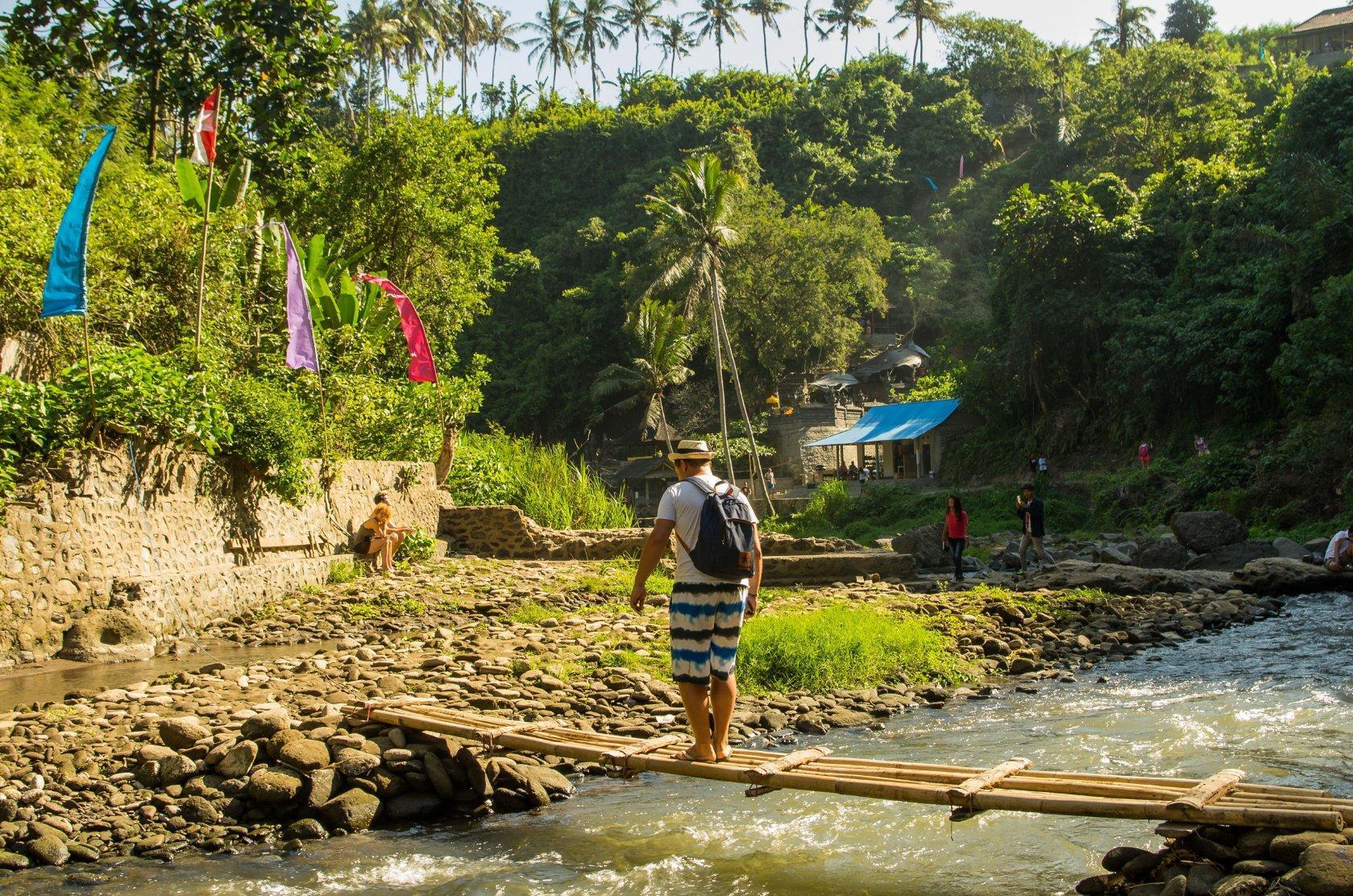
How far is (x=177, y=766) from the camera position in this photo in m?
6.61

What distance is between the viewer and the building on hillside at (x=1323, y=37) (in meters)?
58.5

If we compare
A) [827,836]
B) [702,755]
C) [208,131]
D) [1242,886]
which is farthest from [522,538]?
[1242,886]

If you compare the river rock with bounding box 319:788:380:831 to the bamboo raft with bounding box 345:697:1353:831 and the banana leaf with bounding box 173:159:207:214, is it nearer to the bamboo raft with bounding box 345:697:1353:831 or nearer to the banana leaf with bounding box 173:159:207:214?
the bamboo raft with bounding box 345:697:1353:831

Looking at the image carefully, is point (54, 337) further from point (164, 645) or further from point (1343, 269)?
point (1343, 269)

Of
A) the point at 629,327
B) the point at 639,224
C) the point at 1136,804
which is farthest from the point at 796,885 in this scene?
the point at 639,224

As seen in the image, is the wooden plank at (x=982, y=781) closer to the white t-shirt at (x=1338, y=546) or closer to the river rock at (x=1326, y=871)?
the river rock at (x=1326, y=871)

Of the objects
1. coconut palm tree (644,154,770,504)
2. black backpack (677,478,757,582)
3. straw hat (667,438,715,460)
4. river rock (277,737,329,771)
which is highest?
coconut palm tree (644,154,770,504)

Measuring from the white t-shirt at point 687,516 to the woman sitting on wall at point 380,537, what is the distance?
11112mm

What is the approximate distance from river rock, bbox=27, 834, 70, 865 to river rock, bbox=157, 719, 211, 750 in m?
1.09

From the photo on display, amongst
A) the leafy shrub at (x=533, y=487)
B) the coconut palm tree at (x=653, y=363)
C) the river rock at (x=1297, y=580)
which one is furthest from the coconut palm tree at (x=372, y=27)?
the river rock at (x=1297, y=580)

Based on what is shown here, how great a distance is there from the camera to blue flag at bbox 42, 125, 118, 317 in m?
10.6

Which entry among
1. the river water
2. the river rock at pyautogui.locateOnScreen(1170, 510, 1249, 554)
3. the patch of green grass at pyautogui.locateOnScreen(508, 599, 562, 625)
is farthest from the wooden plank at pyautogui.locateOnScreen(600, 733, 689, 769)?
the river rock at pyautogui.locateOnScreen(1170, 510, 1249, 554)

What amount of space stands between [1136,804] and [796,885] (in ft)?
5.58

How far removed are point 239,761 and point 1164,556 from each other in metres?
16.4
